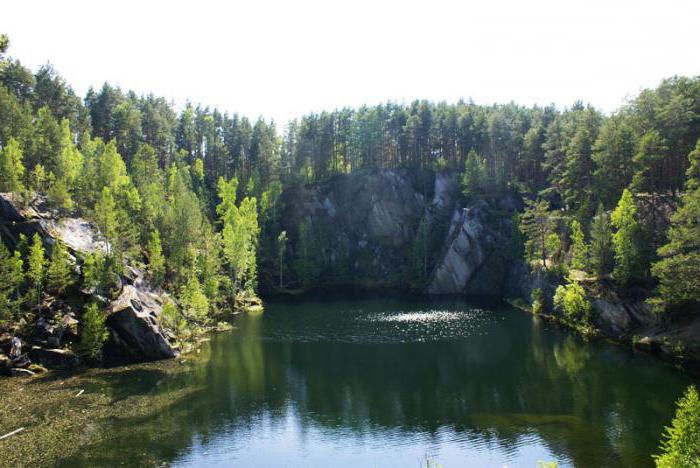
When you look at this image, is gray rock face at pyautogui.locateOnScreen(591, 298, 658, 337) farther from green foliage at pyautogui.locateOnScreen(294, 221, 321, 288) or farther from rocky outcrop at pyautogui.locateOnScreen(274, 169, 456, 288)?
green foliage at pyautogui.locateOnScreen(294, 221, 321, 288)

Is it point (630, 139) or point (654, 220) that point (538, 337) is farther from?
point (630, 139)

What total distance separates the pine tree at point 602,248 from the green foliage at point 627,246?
4.07ft

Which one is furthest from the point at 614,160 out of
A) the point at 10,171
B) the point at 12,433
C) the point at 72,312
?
the point at 10,171

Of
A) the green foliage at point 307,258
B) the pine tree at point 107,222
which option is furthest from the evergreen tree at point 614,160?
the pine tree at point 107,222

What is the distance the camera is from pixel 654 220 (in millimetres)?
67688

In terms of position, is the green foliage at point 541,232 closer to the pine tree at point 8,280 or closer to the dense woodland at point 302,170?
the dense woodland at point 302,170

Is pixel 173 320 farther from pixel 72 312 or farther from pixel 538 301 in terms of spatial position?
pixel 538 301

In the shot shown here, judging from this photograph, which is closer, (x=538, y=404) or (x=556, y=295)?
(x=538, y=404)

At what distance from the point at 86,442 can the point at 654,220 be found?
69.0 metres

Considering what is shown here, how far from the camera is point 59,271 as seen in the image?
5597 centimetres

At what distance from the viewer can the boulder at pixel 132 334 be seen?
5762 cm

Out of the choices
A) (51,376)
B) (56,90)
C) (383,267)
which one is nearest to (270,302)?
(383,267)

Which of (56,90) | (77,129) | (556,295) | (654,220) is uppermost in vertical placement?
(56,90)

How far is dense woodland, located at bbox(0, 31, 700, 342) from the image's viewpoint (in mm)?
63969
